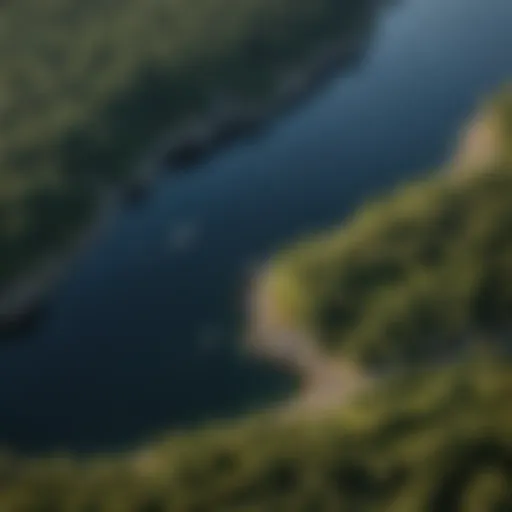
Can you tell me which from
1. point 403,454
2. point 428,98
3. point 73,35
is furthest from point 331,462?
point 73,35

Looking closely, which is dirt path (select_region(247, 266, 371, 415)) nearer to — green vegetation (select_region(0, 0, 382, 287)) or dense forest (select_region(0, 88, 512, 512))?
dense forest (select_region(0, 88, 512, 512))

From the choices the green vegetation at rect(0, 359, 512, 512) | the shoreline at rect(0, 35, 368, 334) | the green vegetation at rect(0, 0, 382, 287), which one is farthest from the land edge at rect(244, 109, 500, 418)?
the green vegetation at rect(0, 0, 382, 287)

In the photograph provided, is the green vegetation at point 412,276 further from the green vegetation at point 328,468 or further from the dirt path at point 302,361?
the green vegetation at point 328,468

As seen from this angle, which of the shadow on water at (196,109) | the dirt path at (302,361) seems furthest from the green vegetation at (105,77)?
the dirt path at (302,361)

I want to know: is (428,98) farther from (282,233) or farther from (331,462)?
(331,462)

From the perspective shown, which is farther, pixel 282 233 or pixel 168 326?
pixel 282 233

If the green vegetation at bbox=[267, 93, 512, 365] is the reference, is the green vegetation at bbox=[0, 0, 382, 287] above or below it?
above
